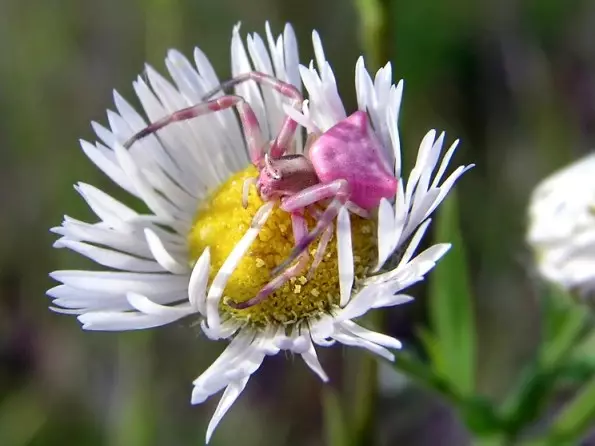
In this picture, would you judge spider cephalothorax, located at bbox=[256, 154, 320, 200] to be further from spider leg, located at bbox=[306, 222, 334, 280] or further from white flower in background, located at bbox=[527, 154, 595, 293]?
white flower in background, located at bbox=[527, 154, 595, 293]

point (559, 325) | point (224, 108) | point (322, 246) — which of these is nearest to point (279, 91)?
point (224, 108)

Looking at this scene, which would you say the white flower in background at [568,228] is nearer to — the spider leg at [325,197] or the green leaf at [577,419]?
the green leaf at [577,419]

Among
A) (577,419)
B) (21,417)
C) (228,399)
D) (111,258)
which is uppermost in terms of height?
(111,258)

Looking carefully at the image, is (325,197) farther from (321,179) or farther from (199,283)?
(199,283)

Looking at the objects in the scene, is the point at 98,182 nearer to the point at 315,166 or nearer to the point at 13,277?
the point at 13,277

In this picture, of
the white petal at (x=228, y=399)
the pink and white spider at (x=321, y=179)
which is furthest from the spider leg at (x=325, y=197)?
the white petal at (x=228, y=399)

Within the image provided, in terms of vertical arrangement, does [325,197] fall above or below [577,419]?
above
